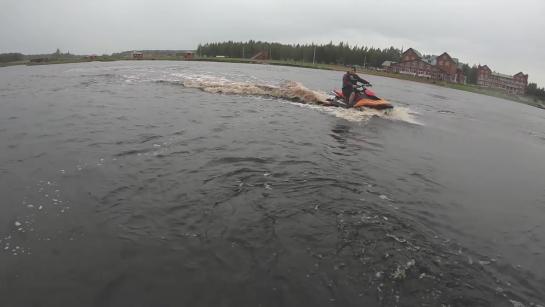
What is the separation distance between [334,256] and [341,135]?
994 centimetres

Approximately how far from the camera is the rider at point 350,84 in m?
20.9

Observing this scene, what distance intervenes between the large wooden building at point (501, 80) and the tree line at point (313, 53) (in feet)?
130

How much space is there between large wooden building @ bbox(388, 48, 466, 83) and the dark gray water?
10688 centimetres

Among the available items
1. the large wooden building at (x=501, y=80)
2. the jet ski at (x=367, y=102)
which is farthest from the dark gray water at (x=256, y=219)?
the large wooden building at (x=501, y=80)

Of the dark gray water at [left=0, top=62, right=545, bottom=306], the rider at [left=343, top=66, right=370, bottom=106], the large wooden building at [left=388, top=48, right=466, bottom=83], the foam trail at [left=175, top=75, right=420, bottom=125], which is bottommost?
the dark gray water at [left=0, top=62, right=545, bottom=306]

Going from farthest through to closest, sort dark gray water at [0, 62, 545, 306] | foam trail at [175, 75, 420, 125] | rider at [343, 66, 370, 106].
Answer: rider at [343, 66, 370, 106], foam trail at [175, 75, 420, 125], dark gray water at [0, 62, 545, 306]

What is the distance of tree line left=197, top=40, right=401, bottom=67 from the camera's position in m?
126

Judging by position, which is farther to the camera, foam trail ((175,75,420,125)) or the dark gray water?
foam trail ((175,75,420,125))

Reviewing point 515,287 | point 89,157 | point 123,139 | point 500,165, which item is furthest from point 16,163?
point 500,165

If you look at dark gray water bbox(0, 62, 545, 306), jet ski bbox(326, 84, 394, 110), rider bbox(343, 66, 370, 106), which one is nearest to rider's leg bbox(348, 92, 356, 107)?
rider bbox(343, 66, 370, 106)

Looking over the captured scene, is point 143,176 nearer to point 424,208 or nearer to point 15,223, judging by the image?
point 15,223

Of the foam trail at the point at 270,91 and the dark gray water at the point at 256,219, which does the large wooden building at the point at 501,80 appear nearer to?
the foam trail at the point at 270,91

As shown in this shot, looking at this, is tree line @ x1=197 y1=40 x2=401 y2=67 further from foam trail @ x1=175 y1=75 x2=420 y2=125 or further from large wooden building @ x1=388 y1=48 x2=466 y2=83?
foam trail @ x1=175 y1=75 x2=420 y2=125

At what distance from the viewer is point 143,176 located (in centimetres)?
923
